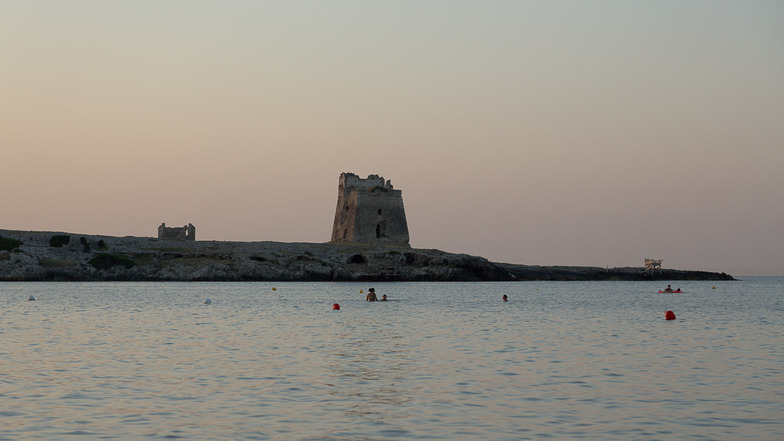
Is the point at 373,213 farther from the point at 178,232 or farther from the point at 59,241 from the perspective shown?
the point at 59,241

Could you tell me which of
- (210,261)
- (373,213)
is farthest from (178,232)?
(373,213)

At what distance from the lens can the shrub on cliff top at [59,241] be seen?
88.6m

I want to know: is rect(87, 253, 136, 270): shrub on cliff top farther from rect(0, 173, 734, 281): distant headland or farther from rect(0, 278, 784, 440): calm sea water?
rect(0, 278, 784, 440): calm sea water

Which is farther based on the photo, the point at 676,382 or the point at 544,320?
the point at 544,320

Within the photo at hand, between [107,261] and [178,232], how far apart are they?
17023 millimetres

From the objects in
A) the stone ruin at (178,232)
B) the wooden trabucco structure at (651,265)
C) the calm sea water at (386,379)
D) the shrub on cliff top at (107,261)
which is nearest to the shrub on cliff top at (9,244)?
the shrub on cliff top at (107,261)

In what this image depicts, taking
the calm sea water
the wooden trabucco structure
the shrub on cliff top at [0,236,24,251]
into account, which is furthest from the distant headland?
the calm sea water

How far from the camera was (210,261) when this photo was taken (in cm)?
8994

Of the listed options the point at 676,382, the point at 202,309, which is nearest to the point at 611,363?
the point at 676,382

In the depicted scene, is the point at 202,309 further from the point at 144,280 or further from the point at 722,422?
the point at 144,280

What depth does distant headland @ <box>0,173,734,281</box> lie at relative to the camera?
3388 inches

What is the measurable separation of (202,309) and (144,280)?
148 ft

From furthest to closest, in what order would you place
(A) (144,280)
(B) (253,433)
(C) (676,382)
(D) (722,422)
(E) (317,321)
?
(A) (144,280) → (E) (317,321) → (C) (676,382) → (D) (722,422) → (B) (253,433)

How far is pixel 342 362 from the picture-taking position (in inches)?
871
